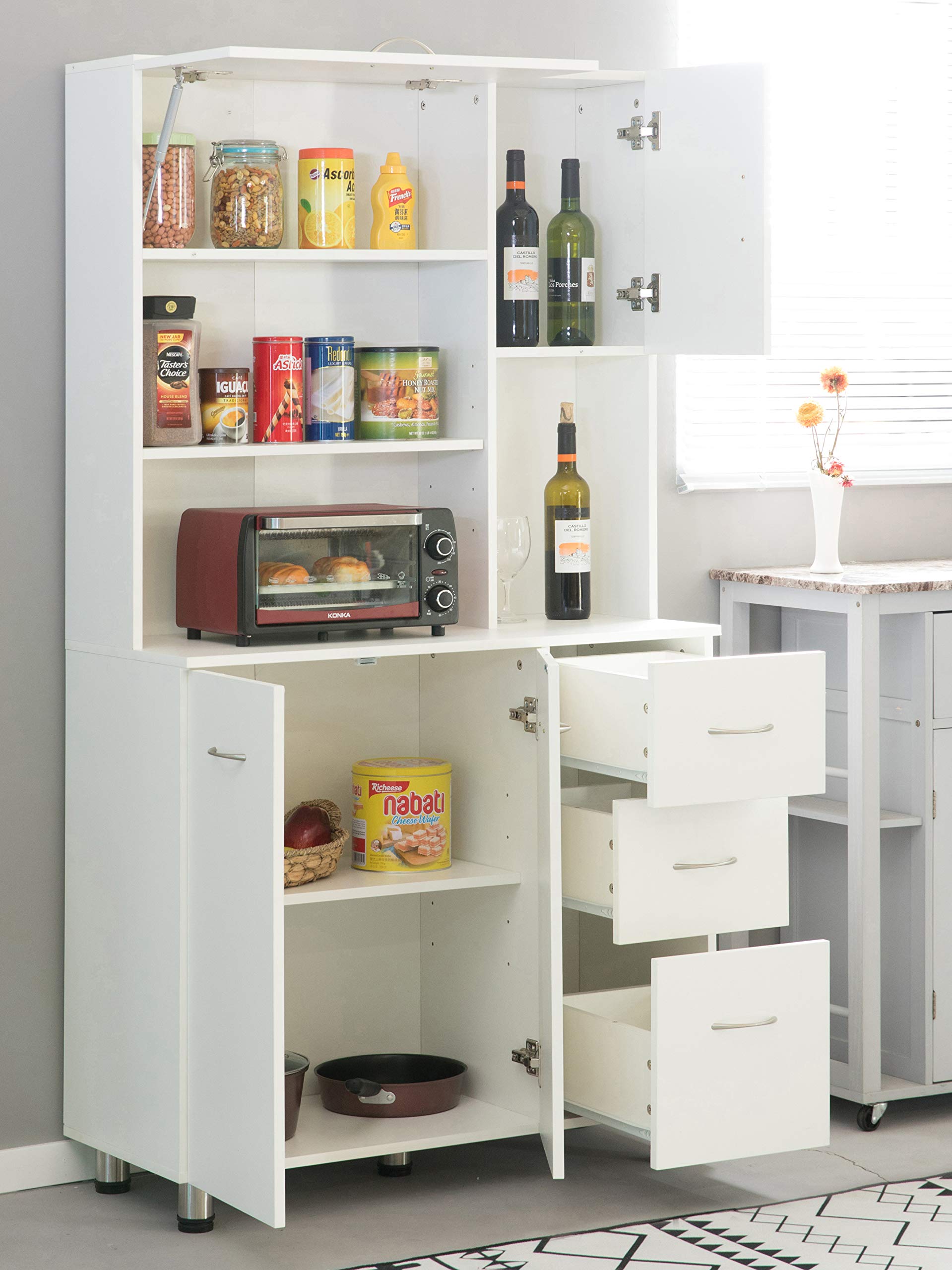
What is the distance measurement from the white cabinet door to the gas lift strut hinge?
0.83m

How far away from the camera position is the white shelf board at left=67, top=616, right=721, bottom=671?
2508mm

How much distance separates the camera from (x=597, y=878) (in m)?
2.64

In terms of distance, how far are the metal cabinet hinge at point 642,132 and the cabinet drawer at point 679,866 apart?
3.54 feet

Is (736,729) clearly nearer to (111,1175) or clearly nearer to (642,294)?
(642,294)

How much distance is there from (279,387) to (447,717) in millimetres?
631

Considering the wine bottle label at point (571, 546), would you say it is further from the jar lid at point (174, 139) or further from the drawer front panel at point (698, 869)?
the jar lid at point (174, 139)

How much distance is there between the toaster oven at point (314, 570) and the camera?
2.55m

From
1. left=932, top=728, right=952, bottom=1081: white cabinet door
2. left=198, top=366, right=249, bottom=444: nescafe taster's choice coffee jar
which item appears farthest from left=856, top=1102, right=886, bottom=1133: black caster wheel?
left=198, top=366, right=249, bottom=444: nescafe taster's choice coffee jar

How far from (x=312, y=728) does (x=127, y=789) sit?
0.41m

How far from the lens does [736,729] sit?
2514mm

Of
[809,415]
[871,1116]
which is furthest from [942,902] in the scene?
[809,415]

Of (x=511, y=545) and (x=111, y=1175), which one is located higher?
(x=511, y=545)

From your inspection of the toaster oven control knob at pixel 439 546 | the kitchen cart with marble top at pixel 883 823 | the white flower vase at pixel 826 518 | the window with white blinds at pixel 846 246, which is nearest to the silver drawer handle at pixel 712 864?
the kitchen cart with marble top at pixel 883 823

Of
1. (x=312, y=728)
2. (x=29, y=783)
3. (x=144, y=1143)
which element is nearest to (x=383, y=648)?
(x=312, y=728)
